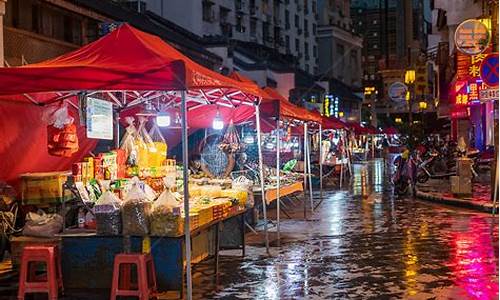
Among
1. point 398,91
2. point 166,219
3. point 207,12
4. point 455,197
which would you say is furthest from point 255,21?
point 166,219

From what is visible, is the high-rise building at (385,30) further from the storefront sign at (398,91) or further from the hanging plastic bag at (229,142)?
the hanging plastic bag at (229,142)

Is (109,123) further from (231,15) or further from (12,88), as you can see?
(231,15)

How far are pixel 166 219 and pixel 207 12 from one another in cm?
4035

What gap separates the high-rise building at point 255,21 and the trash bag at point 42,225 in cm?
2786

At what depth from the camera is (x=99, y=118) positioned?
10.1 m

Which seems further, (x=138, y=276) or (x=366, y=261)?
(x=366, y=261)

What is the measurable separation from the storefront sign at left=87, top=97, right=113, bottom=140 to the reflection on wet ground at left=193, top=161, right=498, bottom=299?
8.14 ft

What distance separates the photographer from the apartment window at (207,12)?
4650 cm

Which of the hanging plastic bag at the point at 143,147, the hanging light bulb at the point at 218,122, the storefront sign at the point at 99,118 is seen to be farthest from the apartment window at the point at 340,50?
the storefront sign at the point at 99,118

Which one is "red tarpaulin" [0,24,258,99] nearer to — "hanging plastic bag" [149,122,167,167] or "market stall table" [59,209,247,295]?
"market stall table" [59,209,247,295]

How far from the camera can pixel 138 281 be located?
767 cm

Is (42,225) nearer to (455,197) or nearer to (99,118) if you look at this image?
(99,118)

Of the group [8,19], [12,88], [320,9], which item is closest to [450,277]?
[12,88]

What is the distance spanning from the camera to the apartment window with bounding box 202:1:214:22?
1831 inches
